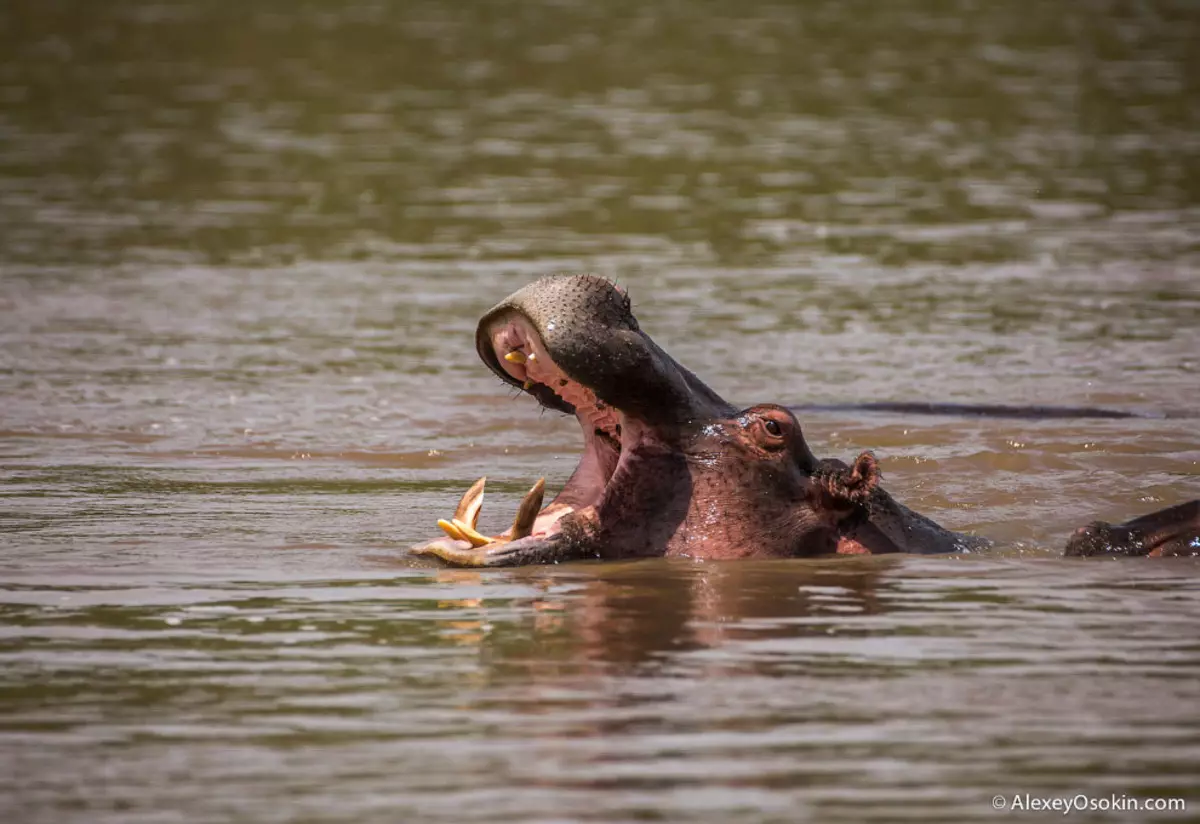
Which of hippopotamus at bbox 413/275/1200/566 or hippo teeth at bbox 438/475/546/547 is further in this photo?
hippo teeth at bbox 438/475/546/547

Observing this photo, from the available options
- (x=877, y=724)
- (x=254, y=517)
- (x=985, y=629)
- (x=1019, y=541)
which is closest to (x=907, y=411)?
(x=1019, y=541)

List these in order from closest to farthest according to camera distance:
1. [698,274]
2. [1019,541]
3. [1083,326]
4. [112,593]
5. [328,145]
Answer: [112,593] → [1019,541] → [1083,326] → [698,274] → [328,145]

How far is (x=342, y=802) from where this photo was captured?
4.79 metres

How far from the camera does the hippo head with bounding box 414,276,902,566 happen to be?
270 inches

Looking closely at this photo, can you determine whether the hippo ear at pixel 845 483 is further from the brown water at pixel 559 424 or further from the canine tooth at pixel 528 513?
the canine tooth at pixel 528 513

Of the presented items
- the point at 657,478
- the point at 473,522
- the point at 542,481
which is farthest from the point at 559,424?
the point at 542,481

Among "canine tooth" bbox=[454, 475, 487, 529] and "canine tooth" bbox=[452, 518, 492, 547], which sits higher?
"canine tooth" bbox=[454, 475, 487, 529]

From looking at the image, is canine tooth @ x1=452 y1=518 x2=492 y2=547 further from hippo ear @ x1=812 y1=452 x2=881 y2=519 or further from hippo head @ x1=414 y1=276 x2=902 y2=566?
hippo ear @ x1=812 y1=452 x2=881 y2=519

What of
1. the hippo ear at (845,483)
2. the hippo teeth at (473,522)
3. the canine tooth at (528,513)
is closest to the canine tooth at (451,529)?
the hippo teeth at (473,522)

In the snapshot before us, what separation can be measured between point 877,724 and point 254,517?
3648mm

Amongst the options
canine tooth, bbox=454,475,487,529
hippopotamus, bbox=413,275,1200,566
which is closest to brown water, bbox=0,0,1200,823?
hippopotamus, bbox=413,275,1200,566

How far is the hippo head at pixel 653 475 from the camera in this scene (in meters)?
6.86

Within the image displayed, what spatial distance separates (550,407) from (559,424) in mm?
3821

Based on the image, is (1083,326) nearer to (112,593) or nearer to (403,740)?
(112,593)
